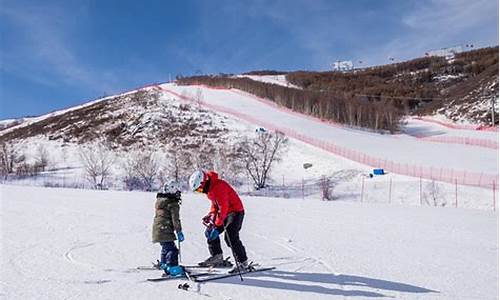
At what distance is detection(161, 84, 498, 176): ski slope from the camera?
33.5 m

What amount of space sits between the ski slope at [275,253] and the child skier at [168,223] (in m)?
0.35

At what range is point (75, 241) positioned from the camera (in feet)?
29.2

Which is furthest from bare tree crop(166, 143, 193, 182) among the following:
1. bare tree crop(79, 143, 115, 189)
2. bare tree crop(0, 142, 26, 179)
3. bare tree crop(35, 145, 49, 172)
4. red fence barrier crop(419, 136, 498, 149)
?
red fence barrier crop(419, 136, 498, 149)

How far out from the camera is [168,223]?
6684 millimetres

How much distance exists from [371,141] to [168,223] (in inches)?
1590

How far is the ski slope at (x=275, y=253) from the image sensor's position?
6.06 meters

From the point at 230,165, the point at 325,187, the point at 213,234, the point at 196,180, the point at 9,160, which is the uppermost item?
the point at 9,160

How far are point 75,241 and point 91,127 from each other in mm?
48166

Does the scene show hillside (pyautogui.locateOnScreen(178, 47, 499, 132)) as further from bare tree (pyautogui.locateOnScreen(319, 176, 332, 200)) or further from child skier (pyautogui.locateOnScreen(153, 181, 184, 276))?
child skier (pyautogui.locateOnScreen(153, 181, 184, 276))

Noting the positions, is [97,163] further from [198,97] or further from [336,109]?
[336,109]

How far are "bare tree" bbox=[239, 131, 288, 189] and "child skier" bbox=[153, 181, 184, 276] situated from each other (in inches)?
1010

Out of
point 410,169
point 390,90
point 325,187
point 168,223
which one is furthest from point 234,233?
point 390,90

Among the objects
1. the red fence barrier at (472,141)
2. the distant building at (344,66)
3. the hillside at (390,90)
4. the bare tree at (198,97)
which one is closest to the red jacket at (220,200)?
the red fence barrier at (472,141)

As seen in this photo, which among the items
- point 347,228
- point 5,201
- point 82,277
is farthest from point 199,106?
point 82,277
